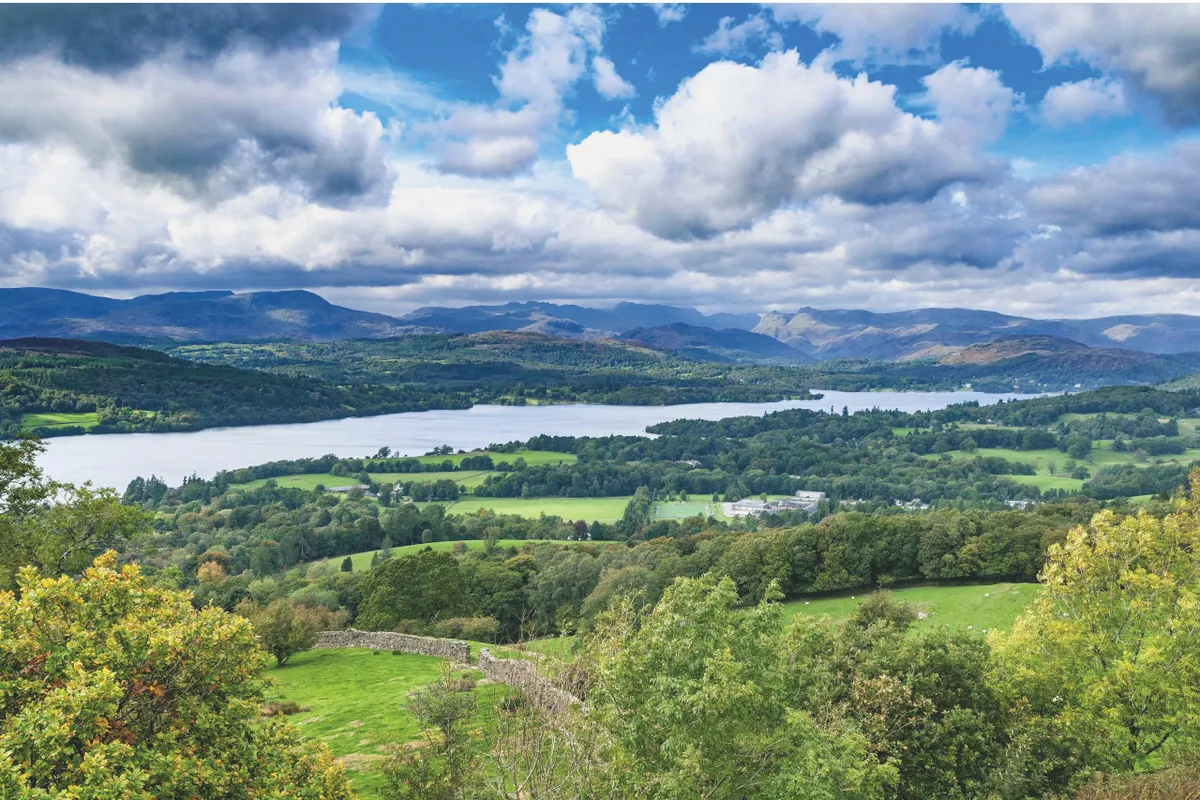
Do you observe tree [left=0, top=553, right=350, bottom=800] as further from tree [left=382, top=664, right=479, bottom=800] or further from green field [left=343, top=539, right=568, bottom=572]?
green field [left=343, top=539, right=568, bottom=572]

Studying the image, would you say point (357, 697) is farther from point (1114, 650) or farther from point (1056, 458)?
point (1056, 458)

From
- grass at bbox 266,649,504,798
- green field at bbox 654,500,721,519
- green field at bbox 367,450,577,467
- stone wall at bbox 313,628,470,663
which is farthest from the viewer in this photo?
green field at bbox 367,450,577,467

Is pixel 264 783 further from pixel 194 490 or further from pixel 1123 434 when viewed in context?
pixel 1123 434

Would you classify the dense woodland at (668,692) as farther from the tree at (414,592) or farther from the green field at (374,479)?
the green field at (374,479)

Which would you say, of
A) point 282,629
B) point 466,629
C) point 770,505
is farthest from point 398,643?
point 770,505

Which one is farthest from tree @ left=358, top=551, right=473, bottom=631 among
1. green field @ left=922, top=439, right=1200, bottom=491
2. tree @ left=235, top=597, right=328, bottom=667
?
green field @ left=922, top=439, right=1200, bottom=491

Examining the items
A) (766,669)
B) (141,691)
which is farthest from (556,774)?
(141,691)

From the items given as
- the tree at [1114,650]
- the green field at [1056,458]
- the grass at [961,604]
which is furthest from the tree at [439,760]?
the green field at [1056,458]
